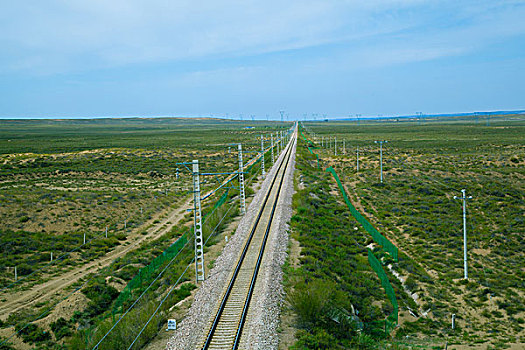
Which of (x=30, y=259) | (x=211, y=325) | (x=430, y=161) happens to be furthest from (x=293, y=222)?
(x=430, y=161)

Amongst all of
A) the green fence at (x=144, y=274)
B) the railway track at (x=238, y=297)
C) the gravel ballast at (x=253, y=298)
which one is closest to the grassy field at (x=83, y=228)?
the green fence at (x=144, y=274)

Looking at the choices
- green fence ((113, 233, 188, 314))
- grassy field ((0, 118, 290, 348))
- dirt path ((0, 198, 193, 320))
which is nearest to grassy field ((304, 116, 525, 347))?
grassy field ((0, 118, 290, 348))

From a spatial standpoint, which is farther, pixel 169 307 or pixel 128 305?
pixel 128 305

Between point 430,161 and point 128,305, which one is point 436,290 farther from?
point 430,161

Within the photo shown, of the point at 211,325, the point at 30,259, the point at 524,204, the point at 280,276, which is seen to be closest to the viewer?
the point at 211,325

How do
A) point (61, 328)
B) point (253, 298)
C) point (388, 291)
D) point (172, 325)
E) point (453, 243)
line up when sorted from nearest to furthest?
1. point (172, 325)
2. point (253, 298)
3. point (61, 328)
4. point (388, 291)
5. point (453, 243)

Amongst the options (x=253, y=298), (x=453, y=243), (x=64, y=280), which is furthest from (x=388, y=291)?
(x=64, y=280)

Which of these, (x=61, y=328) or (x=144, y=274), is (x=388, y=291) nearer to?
(x=144, y=274)
